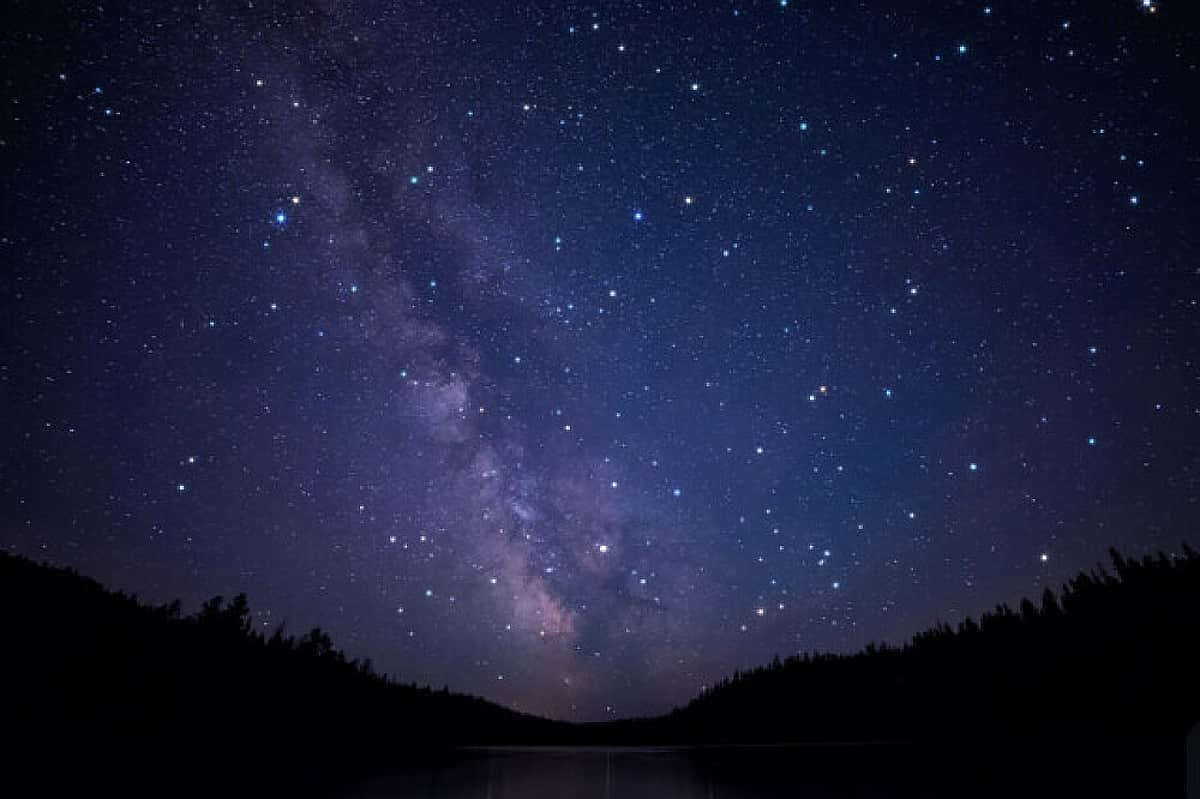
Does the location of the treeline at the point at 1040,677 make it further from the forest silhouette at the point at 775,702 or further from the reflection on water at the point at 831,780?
the reflection on water at the point at 831,780

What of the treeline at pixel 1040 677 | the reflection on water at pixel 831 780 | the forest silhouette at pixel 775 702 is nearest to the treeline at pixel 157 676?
the forest silhouette at pixel 775 702

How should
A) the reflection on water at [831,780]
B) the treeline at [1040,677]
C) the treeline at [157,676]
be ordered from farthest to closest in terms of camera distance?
the treeline at [1040,677] → the treeline at [157,676] → the reflection on water at [831,780]

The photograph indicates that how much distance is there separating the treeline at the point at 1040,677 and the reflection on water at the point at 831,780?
4.46 m

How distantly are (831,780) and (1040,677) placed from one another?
17.4m

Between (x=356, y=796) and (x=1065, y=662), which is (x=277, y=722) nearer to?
(x=356, y=796)

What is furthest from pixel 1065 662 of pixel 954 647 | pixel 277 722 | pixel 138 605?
pixel 138 605

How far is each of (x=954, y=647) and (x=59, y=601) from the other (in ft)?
118

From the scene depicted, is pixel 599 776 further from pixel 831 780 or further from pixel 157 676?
pixel 157 676

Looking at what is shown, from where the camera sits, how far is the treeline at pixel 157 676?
11.9 m

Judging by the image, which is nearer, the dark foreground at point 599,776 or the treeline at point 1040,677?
the dark foreground at point 599,776

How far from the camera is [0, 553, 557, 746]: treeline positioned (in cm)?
1190

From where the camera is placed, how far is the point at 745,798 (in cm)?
598

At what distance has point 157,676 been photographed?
45.5 ft

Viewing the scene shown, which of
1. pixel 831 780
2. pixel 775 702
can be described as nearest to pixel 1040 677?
pixel 831 780
